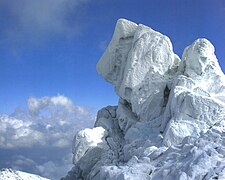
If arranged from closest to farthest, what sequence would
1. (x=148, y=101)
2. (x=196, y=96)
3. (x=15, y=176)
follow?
1. (x=196, y=96)
2. (x=148, y=101)
3. (x=15, y=176)

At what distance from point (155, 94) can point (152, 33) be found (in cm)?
560

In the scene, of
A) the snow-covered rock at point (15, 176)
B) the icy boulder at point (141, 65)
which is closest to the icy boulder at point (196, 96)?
the icy boulder at point (141, 65)

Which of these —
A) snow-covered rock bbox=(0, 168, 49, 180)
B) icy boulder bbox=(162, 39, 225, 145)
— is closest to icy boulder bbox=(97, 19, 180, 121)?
icy boulder bbox=(162, 39, 225, 145)

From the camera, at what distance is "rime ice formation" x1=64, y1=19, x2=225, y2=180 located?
2500 cm

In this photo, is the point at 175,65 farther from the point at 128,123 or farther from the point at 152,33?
the point at 128,123

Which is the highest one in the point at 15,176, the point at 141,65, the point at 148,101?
the point at 15,176

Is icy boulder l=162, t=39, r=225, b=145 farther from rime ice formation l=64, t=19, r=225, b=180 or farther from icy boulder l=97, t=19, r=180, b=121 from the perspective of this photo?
icy boulder l=97, t=19, r=180, b=121

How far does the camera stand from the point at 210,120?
25.1 m

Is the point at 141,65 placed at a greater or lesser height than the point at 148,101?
greater

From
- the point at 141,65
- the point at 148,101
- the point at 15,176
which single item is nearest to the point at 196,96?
the point at 148,101

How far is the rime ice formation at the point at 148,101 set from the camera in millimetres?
25000

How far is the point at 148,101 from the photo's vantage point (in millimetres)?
30031

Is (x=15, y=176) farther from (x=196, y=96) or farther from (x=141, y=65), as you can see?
(x=196, y=96)

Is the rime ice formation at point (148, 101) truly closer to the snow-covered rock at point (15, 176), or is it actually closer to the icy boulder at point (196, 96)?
the icy boulder at point (196, 96)
